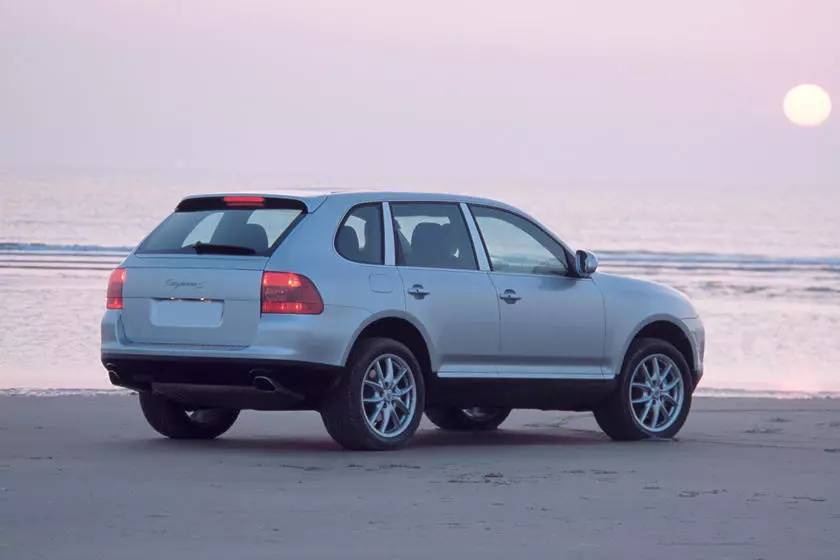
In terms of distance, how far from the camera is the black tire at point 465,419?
42.9 feet

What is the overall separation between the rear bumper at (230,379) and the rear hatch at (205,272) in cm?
14

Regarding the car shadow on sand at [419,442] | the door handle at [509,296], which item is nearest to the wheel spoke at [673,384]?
the car shadow on sand at [419,442]

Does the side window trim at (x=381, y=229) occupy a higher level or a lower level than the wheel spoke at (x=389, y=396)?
higher

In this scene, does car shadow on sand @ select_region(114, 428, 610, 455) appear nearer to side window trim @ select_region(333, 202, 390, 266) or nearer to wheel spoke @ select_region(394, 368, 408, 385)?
wheel spoke @ select_region(394, 368, 408, 385)

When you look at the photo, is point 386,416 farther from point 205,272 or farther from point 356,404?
point 205,272

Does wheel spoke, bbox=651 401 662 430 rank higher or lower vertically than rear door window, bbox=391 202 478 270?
lower

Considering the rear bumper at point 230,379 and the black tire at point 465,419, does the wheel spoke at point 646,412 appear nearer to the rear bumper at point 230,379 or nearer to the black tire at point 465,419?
the black tire at point 465,419

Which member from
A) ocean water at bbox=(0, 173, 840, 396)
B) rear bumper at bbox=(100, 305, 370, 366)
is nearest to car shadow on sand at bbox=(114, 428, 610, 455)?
rear bumper at bbox=(100, 305, 370, 366)

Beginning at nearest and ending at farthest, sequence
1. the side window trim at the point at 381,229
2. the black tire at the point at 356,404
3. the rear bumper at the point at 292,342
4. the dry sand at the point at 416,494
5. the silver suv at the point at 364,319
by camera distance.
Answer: the dry sand at the point at 416,494 < the rear bumper at the point at 292,342 < the silver suv at the point at 364,319 < the black tire at the point at 356,404 < the side window trim at the point at 381,229

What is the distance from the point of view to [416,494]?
8688 millimetres

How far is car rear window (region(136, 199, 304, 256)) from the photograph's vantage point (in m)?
10.6

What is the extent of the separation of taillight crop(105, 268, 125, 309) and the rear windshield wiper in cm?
51

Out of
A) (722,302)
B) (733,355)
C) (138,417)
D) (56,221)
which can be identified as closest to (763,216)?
(56,221)

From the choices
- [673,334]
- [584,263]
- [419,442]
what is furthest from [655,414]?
[419,442]
